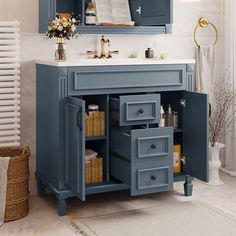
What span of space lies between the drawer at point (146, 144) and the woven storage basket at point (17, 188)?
24.3 inches

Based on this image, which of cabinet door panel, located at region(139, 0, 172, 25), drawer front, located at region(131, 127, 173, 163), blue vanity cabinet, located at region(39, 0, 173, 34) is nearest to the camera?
drawer front, located at region(131, 127, 173, 163)

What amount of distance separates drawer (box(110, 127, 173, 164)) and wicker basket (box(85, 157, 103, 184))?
0.19m

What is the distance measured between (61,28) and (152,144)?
961mm

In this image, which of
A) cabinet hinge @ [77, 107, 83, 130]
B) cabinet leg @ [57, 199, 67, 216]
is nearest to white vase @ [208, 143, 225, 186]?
cabinet leg @ [57, 199, 67, 216]

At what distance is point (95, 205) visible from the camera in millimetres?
3426

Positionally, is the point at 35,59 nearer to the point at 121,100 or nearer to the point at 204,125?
the point at 121,100

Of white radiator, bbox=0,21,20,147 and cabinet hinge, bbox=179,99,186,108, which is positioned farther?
cabinet hinge, bbox=179,99,186,108

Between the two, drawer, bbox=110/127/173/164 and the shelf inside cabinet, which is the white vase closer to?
the shelf inside cabinet

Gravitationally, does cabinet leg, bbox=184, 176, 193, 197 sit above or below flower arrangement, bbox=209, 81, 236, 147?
below

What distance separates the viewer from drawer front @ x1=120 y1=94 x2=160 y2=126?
10.3 feet

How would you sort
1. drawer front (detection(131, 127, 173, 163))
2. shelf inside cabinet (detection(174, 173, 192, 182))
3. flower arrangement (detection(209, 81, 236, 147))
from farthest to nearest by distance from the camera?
flower arrangement (detection(209, 81, 236, 147)), shelf inside cabinet (detection(174, 173, 192, 182)), drawer front (detection(131, 127, 173, 163))

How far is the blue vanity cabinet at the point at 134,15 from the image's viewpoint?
11.3 ft

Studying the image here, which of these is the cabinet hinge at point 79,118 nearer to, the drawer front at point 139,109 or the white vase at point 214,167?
the drawer front at point 139,109

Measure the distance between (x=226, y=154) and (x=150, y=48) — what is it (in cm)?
116
